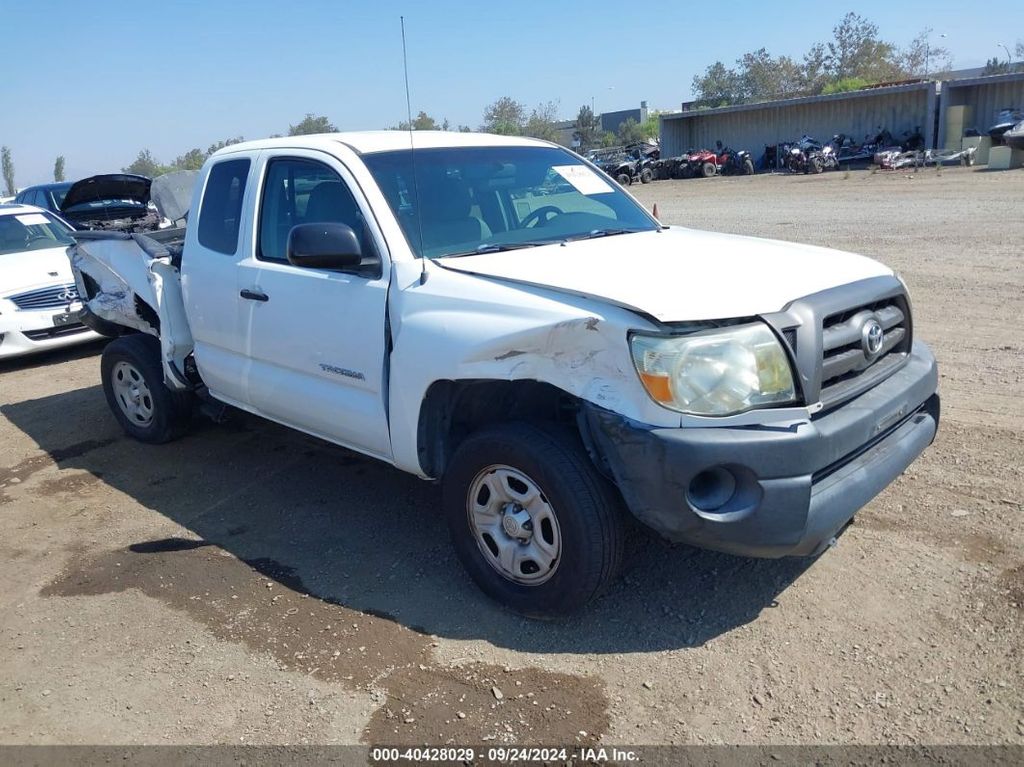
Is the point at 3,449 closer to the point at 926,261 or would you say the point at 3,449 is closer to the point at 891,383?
the point at 891,383

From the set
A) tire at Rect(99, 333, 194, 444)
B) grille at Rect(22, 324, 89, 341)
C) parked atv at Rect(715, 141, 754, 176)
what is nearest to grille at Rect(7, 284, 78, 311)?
grille at Rect(22, 324, 89, 341)

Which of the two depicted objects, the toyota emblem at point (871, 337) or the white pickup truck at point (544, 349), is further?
the toyota emblem at point (871, 337)

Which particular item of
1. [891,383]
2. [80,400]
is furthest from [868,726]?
[80,400]

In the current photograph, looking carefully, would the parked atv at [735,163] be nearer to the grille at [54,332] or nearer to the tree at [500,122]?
the tree at [500,122]

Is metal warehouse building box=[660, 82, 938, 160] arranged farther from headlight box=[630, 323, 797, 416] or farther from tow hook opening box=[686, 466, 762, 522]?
tow hook opening box=[686, 466, 762, 522]

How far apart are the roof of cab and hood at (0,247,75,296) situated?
204 inches

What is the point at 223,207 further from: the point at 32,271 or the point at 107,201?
the point at 107,201

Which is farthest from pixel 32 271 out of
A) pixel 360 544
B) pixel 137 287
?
pixel 360 544

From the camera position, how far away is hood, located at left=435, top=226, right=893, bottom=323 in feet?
10.2

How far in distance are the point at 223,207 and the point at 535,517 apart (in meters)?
2.85

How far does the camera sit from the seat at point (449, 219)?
13.4 ft

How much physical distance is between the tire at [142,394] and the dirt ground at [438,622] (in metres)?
0.40

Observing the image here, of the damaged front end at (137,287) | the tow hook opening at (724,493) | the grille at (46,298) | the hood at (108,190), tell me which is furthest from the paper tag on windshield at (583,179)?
the hood at (108,190)

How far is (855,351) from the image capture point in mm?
3441
